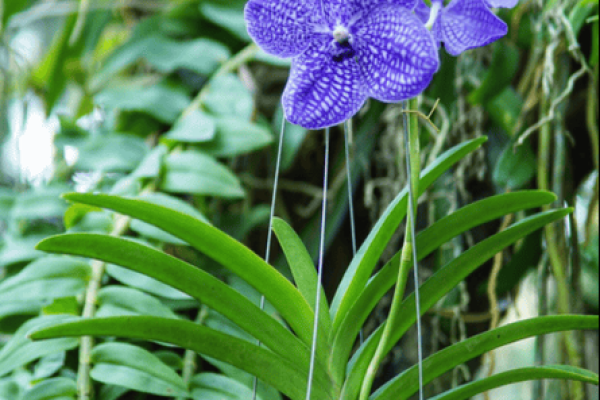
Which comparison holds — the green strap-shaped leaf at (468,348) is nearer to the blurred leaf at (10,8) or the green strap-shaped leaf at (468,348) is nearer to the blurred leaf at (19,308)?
the blurred leaf at (19,308)

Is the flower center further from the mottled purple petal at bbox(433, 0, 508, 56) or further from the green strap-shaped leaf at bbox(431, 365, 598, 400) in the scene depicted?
the green strap-shaped leaf at bbox(431, 365, 598, 400)

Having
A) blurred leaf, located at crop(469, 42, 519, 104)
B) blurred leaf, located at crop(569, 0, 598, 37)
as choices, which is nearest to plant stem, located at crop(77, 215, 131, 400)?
blurred leaf, located at crop(469, 42, 519, 104)

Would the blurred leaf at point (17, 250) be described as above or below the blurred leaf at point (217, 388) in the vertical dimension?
above

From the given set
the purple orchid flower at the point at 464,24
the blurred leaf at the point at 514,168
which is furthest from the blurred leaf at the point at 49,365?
the blurred leaf at the point at 514,168

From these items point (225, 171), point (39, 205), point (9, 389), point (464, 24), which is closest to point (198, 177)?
point (225, 171)

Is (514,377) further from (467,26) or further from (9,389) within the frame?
(9,389)
